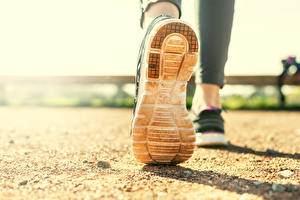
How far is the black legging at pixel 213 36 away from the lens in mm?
1620

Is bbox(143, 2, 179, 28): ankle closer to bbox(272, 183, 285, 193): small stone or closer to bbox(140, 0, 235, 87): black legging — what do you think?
bbox(140, 0, 235, 87): black legging

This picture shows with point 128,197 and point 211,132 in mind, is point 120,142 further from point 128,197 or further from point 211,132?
point 128,197

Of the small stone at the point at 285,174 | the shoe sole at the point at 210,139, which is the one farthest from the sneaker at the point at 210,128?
the small stone at the point at 285,174

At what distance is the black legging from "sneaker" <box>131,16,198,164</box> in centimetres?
57

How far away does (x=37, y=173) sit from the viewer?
→ 1.17m

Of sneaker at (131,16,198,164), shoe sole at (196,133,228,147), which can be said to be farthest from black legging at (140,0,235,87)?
sneaker at (131,16,198,164)

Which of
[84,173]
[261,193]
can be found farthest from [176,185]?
[84,173]

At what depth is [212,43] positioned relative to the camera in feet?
5.46

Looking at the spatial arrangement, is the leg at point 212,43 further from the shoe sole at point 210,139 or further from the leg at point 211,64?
the shoe sole at point 210,139

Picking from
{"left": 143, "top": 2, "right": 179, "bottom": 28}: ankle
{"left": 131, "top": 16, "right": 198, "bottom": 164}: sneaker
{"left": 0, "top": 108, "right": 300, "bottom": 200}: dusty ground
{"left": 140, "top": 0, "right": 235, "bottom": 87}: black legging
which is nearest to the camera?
{"left": 0, "top": 108, "right": 300, "bottom": 200}: dusty ground

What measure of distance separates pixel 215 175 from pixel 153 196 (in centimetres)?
34

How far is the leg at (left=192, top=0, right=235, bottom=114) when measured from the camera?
5.32 ft

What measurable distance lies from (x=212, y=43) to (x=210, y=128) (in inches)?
18.1

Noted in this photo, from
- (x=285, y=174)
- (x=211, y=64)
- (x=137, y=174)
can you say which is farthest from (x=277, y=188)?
(x=211, y=64)
